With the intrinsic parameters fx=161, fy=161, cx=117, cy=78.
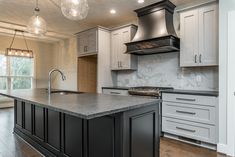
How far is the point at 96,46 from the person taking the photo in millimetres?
4480

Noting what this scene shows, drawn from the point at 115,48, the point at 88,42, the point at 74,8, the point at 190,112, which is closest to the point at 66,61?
the point at 88,42

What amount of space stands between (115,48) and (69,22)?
1.60 meters

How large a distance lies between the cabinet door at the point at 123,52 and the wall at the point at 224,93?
2.11 meters

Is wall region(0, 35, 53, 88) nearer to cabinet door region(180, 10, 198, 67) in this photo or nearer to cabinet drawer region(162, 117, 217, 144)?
cabinet drawer region(162, 117, 217, 144)

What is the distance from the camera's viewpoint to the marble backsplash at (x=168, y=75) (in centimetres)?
326

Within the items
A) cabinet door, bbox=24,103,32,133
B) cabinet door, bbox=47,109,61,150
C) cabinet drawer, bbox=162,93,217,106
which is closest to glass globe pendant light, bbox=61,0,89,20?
cabinet door, bbox=47,109,61,150

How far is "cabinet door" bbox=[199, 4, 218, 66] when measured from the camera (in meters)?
2.86

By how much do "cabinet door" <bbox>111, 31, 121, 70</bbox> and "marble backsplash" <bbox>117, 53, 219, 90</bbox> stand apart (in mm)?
419

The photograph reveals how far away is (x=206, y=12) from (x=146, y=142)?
8.51ft

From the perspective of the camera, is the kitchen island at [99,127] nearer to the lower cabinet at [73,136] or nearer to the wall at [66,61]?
the lower cabinet at [73,136]

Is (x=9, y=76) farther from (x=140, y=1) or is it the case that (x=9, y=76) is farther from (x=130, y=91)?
(x=140, y=1)

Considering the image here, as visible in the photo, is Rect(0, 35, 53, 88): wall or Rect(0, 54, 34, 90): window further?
Rect(0, 35, 53, 88): wall

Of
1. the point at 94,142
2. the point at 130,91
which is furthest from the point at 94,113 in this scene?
the point at 130,91

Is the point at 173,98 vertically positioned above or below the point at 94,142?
above
